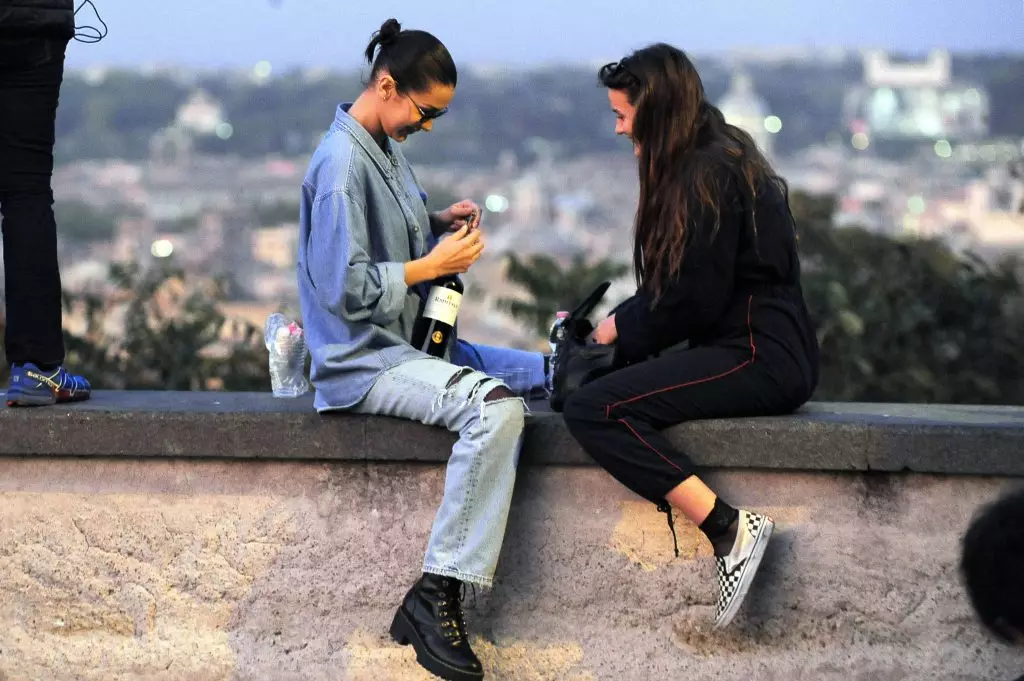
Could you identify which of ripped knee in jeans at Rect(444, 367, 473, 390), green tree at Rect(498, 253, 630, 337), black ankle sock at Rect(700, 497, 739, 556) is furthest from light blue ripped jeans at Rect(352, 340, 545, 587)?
green tree at Rect(498, 253, 630, 337)

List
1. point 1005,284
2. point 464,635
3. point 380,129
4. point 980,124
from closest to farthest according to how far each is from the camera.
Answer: point 464,635, point 380,129, point 1005,284, point 980,124

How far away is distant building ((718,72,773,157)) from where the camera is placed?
7.16 metres

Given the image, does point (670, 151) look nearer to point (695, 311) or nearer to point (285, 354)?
point (695, 311)

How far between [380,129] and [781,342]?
3.91ft

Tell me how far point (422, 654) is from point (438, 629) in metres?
0.07

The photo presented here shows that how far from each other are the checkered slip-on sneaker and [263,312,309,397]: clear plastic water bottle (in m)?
1.40

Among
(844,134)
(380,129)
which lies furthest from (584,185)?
(380,129)

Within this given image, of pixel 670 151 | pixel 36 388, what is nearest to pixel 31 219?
pixel 36 388

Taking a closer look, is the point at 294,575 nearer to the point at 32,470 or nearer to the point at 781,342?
the point at 32,470

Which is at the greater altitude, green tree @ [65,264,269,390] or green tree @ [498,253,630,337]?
green tree @ [498,253,630,337]

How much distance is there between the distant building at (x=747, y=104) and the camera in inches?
282

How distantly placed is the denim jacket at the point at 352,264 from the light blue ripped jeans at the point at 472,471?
186 millimetres

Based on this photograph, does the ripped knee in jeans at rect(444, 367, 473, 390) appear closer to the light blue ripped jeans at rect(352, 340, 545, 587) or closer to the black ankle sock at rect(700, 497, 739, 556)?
the light blue ripped jeans at rect(352, 340, 545, 587)

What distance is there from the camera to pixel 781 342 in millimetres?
3684
